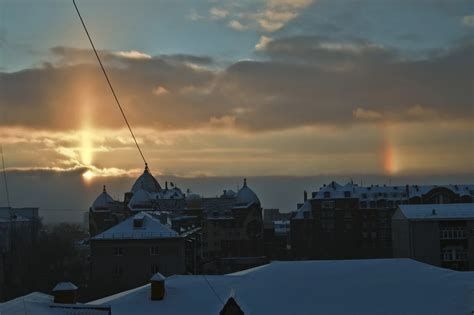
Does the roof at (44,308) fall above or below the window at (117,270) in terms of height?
above

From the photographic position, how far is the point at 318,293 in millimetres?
25938

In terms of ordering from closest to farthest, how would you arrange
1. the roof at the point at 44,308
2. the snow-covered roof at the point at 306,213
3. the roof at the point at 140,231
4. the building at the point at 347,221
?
1. the roof at the point at 44,308
2. the roof at the point at 140,231
3. the building at the point at 347,221
4. the snow-covered roof at the point at 306,213

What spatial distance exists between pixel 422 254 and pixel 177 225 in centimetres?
2363

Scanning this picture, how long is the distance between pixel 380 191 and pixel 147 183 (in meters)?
32.9

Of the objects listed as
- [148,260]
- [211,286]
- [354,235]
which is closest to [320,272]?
[211,286]

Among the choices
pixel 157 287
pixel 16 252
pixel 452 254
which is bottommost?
pixel 452 254

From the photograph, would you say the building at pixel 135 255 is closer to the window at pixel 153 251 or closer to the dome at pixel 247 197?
the window at pixel 153 251

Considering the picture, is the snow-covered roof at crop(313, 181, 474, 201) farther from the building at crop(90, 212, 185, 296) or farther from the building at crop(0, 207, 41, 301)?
the building at crop(0, 207, 41, 301)

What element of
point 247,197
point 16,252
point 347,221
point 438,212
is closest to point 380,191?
point 347,221

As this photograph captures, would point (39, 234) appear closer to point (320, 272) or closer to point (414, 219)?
point (414, 219)

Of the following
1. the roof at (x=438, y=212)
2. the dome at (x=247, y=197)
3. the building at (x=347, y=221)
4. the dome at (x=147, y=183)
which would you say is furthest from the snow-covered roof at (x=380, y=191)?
the dome at (x=147, y=183)

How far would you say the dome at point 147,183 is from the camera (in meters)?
87.3

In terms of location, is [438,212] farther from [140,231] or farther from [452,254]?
[140,231]

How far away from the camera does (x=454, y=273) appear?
28531 millimetres
